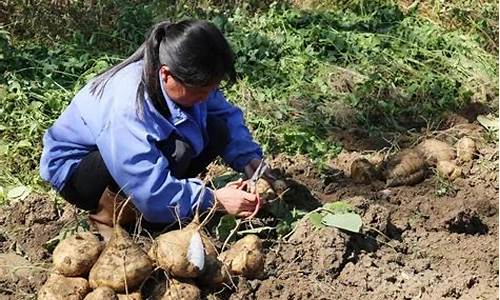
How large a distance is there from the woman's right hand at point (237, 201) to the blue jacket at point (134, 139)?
53 millimetres

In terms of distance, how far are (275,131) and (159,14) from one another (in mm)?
1878

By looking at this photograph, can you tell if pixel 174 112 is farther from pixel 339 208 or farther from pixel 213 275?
pixel 339 208

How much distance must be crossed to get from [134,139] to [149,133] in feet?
0.22

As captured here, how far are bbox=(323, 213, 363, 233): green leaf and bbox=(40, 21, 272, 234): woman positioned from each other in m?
0.31

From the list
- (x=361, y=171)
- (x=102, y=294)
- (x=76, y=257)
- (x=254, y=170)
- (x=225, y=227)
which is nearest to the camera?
(x=102, y=294)

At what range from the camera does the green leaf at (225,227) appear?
321 centimetres

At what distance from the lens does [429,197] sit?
3922 mm

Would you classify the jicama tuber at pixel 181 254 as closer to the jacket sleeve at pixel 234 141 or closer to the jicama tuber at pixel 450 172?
the jacket sleeve at pixel 234 141

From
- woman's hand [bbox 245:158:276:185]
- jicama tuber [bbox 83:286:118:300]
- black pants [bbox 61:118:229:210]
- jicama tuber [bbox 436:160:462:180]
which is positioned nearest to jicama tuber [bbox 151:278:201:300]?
jicama tuber [bbox 83:286:118:300]

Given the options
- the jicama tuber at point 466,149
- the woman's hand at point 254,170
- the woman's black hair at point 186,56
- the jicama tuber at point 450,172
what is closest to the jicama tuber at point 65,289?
the woman's black hair at point 186,56

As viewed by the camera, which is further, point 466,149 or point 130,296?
point 466,149

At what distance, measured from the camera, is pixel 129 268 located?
2748 mm

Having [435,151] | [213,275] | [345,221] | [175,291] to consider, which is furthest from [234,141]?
[435,151]

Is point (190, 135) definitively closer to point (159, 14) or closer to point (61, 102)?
point (61, 102)
